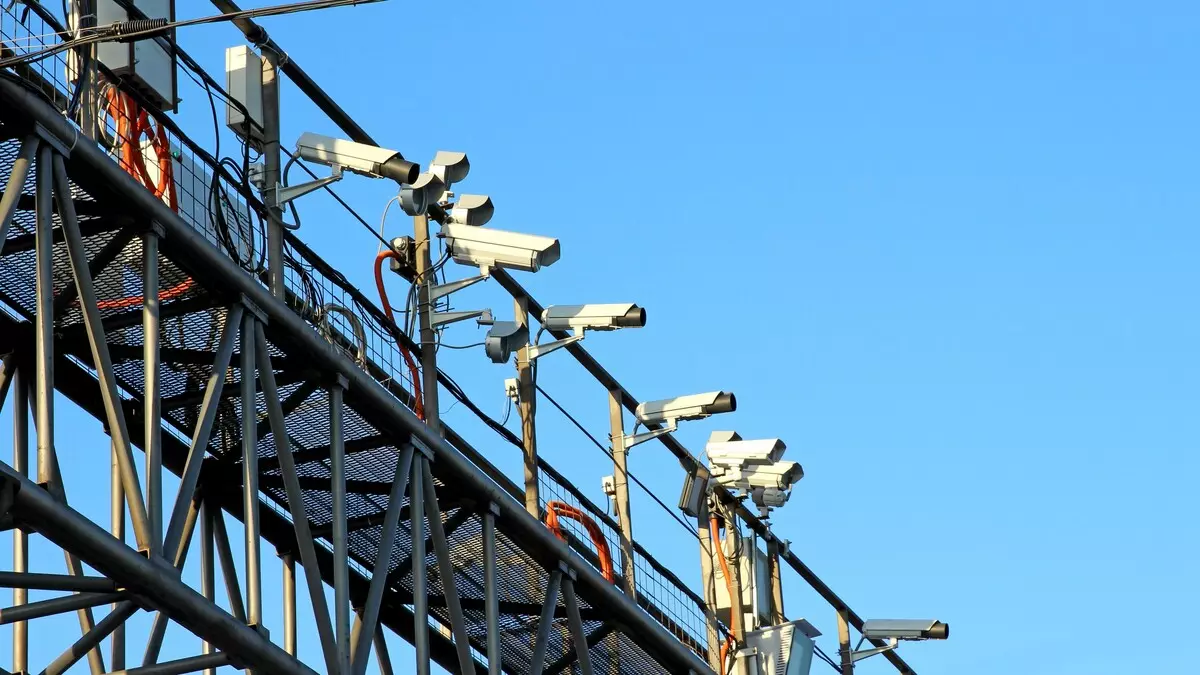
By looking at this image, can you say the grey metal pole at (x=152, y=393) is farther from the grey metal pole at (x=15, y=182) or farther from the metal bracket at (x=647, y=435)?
the metal bracket at (x=647, y=435)

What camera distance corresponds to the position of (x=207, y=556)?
1727cm

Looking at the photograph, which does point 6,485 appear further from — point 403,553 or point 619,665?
point 619,665

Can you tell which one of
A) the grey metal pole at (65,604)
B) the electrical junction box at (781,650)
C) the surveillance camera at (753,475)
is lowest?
the grey metal pole at (65,604)

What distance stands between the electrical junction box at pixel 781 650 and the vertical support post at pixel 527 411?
5185 mm

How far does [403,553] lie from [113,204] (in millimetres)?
6365

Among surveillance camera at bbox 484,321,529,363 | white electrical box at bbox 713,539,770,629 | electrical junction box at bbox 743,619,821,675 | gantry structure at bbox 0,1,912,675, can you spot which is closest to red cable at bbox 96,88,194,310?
gantry structure at bbox 0,1,912,675

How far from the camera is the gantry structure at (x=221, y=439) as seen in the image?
1276 centimetres

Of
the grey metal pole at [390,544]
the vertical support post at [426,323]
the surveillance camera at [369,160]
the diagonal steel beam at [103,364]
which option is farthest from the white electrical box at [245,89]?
the diagonal steel beam at [103,364]

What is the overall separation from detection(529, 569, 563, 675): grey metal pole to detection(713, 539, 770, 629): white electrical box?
506cm

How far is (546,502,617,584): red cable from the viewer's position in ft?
65.9

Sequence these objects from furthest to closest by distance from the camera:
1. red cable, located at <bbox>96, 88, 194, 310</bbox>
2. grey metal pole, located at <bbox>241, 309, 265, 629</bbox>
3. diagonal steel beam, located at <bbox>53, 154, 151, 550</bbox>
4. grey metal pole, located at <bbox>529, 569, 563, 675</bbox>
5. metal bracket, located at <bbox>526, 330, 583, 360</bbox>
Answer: metal bracket, located at <bbox>526, 330, 583, 360</bbox> < grey metal pole, located at <bbox>529, 569, 563, 675</bbox> < red cable, located at <bbox>96, 88, 194, 310</bbox> < grey metal pole, located at <bbox>241, 309, 265, 629</bbox> < diagonal steel beam, located at <bbox>53, 154, 151, 550</bbox>

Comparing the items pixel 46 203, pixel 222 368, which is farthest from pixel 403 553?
pixel 46 203

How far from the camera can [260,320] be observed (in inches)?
583

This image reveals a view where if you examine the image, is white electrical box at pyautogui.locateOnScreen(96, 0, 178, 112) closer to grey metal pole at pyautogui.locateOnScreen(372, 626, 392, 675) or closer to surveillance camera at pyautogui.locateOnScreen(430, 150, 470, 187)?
surveillance camera at pyautogui.locateOnScreen(430, 150, 470, 187)
